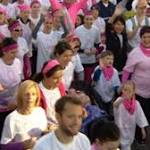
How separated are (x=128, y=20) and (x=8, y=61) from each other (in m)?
3.03

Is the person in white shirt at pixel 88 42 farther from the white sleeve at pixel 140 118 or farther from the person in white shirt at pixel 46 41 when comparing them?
the white sleeve at pixel 140 118

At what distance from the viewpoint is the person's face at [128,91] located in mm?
6891

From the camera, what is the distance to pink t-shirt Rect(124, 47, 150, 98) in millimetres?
7441

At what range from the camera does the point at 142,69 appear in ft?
24.6

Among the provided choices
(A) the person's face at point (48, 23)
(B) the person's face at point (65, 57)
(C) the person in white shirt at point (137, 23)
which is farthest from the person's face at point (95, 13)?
(B) the person's face at point (65, 57)

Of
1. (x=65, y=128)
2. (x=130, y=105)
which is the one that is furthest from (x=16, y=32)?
(x=65, y=128)

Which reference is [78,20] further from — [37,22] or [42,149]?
[42,149]

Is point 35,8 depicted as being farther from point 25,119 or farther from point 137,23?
point 25,119

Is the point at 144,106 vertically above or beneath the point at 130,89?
beneath

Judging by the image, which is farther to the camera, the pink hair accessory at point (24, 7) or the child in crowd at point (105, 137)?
the pink hair accessory at point (24, 7)

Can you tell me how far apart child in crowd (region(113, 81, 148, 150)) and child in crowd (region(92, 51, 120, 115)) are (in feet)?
1.94

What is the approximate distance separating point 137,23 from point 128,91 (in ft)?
7.92

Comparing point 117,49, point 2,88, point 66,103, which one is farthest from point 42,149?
point 117,49

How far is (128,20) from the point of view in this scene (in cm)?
916
